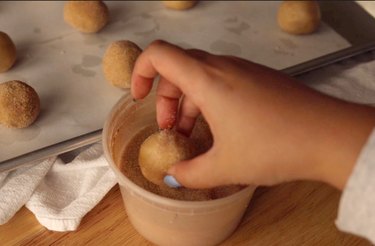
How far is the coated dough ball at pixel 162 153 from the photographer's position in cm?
71

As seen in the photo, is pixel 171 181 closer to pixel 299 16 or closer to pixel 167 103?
pixel 167 103

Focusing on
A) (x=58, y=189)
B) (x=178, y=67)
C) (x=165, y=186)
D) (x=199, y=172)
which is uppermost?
(x=178, y=67)

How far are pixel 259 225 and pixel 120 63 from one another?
0.40m

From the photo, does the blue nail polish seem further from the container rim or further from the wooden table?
the wooden table

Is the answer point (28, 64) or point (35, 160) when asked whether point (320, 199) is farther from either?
point (28, 64)

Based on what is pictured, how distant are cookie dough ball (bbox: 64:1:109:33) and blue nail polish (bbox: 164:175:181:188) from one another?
1.64ft

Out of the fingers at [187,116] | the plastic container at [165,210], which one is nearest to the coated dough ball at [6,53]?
the plastic container at [165,210]

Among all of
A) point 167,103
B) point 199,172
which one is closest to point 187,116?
point 167,103

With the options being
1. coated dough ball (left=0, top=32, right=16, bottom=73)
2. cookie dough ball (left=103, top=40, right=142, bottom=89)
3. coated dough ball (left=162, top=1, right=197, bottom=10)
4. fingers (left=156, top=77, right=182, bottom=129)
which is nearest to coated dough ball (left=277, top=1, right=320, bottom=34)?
coated dough ball (left=162, top=1, right=197, bottom=10)

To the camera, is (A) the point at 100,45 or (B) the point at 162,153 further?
(A) the point at 100,45

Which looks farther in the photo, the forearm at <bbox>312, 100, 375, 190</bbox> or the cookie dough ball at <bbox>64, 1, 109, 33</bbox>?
the cookie dough ball at <bbox>64, 1, 109, 33</bbox>

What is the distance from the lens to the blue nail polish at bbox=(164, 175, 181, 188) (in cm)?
68

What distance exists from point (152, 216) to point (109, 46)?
1.41 ft

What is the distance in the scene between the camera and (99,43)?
3.58 ft
